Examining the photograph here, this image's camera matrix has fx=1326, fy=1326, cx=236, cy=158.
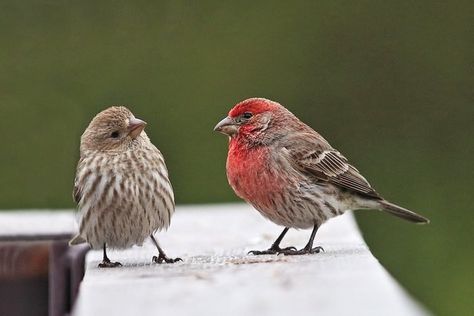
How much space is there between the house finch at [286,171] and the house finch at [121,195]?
2.23 feet

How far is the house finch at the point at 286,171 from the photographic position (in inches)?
245

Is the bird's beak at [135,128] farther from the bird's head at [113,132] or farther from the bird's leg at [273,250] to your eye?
the bird's leg at [273,250]

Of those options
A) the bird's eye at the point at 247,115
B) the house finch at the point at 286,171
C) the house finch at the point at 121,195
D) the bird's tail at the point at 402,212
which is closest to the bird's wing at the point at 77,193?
the house finch at the point at 121,195

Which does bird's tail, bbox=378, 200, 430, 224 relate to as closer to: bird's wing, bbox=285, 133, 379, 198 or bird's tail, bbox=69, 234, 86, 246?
bird's wing, bbox=285, 133, 379, 198

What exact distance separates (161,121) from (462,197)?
2.67 meters

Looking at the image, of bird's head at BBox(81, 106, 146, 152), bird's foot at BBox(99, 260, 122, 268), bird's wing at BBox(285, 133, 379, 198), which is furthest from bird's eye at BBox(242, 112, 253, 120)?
bird's foot at BBox(99, 260, 122, 268)

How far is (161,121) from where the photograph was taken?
1147 cm

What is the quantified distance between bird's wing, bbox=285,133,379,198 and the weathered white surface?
0.80 m

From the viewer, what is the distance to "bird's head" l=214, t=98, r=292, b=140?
6.56 meters

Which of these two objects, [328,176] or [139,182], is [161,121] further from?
[139,182]

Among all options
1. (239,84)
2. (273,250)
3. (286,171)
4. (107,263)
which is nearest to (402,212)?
(286,171)

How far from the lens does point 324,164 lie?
6.67 meters

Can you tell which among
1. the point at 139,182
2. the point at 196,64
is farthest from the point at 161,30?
the point at 139,182

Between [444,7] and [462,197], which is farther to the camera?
[444,7]
